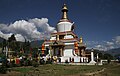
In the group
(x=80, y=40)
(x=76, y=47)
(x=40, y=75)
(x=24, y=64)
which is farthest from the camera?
(x=80, y=40)

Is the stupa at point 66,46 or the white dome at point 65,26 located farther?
the white dome at point 65,26

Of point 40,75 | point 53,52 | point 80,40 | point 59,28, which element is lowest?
point 40,75

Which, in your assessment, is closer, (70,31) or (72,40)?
(72,40)

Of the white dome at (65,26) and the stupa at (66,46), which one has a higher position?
the white dome at (65,26)

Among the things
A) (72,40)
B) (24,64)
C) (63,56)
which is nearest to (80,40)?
(72,40)

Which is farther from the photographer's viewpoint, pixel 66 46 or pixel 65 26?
pixel 65 26

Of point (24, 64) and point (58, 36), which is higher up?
point (58, 36)

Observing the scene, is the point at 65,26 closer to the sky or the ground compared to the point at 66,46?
closer to the sky

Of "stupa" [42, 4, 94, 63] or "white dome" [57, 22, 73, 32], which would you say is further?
"white dome" [57, 22, 73, 32]

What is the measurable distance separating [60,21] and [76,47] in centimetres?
1294

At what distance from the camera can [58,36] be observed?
60.3 m

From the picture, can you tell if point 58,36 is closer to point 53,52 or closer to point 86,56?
point 53,52

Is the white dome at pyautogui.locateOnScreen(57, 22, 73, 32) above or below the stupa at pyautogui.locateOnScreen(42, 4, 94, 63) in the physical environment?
above

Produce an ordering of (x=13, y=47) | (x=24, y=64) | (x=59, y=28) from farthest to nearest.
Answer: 1. (x=13, y=47)
2. (x=59, y=28)
3. (x=24, y=64)
